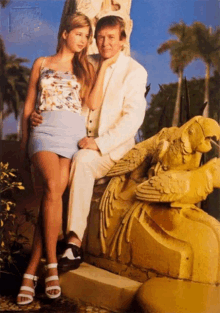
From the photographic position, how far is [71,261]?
3791 mm

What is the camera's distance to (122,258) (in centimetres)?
370

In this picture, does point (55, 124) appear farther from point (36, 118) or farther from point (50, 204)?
point (50, 204)

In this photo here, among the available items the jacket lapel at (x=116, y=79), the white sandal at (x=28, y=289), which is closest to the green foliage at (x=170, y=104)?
the jacket lapel at (x=116, y=79)

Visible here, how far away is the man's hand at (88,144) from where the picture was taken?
3.91 meters

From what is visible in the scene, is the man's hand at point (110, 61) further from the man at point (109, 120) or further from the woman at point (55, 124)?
the woman at point (55, 124)

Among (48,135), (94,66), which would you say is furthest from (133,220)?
(94,66)

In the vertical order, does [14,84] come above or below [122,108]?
above

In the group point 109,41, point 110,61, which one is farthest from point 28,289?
point 109,41

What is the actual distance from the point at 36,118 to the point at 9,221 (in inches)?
34.3

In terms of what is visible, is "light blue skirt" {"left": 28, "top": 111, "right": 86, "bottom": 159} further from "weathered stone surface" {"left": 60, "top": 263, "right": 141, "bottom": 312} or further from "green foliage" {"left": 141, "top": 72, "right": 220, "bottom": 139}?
"weathered stone surface" {"left": 60, "top": 263, "right": 141, "bottom": 312}

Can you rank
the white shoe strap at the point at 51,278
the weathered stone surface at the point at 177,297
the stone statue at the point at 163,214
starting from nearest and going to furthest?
the weathered stone surface at the point at 177,297 < the stone statue at the point at 163,214 < the white shoe strap at the point at 51,278

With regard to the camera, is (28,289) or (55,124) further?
(55,124)

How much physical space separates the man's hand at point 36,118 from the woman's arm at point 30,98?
0.05m

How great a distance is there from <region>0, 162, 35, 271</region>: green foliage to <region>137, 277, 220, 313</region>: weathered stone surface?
1.14m
